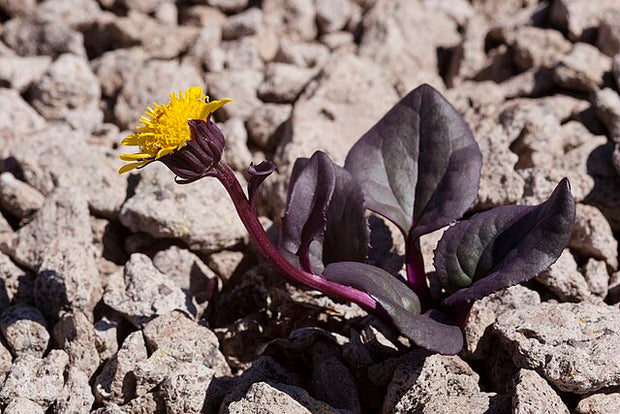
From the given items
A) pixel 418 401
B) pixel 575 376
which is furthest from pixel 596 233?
pixel 418 401

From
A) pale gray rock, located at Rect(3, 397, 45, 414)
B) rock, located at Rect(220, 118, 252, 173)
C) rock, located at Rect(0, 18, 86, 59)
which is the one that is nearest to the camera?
pale gray rock, located at Rect(3, 397, 45, 414)

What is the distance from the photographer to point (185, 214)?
12.2ft

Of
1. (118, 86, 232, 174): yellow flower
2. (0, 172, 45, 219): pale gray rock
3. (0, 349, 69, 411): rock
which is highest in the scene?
(118, 86, 232, 174): yellow flower

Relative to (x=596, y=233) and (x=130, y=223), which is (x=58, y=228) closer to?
(x=130, y=223)

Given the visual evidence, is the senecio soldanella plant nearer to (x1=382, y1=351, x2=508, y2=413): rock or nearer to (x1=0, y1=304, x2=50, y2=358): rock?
(x1=382, y1=351, x2=508, y2=413): rock

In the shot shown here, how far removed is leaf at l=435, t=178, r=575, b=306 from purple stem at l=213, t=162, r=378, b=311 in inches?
13.7

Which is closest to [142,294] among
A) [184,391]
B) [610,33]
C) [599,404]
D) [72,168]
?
[184,391]

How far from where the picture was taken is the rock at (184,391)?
2953 mm

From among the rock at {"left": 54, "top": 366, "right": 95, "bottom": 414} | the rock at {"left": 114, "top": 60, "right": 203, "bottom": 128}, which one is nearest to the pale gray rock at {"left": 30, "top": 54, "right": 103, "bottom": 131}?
the rock at {"left": 114, "top": 60, "right": 203, "bottom": 128}

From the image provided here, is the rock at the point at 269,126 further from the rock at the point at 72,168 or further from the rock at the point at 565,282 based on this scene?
the rock at the point at 565,282

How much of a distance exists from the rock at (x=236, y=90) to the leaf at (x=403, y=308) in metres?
1.91

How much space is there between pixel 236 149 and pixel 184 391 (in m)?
1.63

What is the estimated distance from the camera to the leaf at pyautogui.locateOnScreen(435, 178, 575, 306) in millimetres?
2803

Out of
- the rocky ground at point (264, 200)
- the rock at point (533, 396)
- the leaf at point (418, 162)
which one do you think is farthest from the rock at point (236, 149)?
the rock at point (533, 396)
